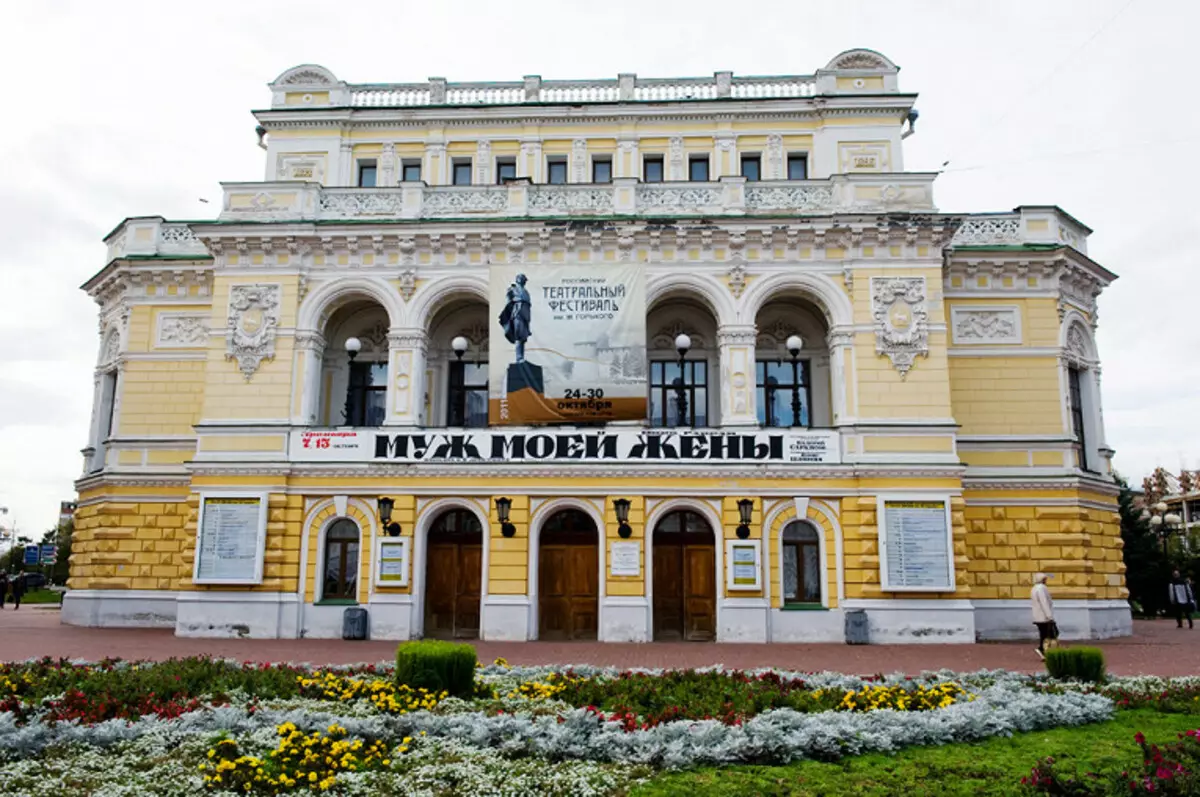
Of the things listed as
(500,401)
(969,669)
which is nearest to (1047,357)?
(969,669)

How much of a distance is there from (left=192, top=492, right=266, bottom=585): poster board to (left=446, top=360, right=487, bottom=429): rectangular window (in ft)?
19.6

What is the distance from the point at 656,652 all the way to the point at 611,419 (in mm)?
6588

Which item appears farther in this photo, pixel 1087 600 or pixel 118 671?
pixel 1087 600

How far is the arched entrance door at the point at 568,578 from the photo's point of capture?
25.0 meters

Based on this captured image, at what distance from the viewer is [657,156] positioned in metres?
30.7

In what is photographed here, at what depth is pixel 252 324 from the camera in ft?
85.6

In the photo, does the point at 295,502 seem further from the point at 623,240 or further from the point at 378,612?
the point at 623,240

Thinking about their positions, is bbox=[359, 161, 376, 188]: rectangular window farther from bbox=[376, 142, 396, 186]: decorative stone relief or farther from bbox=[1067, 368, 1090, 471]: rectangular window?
bbox=[1067, 368, 1090, 471]: rectangular window

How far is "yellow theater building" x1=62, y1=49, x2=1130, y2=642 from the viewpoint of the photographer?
24391 mm

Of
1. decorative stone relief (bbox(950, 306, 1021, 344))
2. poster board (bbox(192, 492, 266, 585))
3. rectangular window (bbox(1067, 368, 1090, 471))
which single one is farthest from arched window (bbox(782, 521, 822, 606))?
poster board (bbox(192, 492, 266, 585))

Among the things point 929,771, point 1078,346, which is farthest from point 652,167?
point 929,771

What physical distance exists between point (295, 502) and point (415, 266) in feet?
24.7

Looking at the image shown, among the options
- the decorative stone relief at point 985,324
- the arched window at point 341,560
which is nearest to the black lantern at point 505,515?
the arched window at point 341,560

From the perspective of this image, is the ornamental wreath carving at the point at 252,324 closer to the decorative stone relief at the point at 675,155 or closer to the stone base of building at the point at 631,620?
the stone base of building at the point at 631,620
